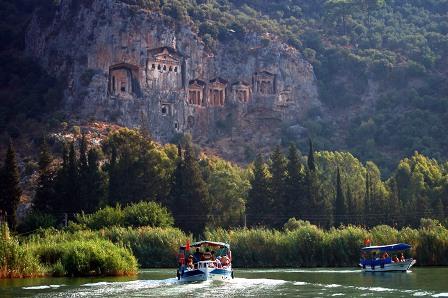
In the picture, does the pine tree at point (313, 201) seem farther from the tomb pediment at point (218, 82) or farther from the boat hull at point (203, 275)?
the tomb pediment at point (218, 82)

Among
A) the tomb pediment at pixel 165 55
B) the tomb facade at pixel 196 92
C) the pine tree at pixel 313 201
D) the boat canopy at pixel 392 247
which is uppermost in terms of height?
the tomb pediment at pixel 165 55

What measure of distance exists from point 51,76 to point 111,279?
83312 millimetres

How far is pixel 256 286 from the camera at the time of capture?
51.9 metres

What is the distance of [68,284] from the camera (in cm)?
5112

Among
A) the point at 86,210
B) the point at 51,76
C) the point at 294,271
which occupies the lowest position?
the point at 294,271

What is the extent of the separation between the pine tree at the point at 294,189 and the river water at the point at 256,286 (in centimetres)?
3016

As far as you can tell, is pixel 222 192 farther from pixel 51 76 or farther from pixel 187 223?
pixel 51 76

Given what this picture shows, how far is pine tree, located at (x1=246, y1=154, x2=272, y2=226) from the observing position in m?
92.2

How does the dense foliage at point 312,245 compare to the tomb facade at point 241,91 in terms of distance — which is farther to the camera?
the tomb facade at point 241,91

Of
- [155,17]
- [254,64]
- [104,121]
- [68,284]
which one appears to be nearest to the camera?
[68,284]

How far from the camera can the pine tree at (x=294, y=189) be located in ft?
302

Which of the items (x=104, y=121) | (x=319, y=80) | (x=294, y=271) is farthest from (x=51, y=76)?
(x=294, y=271)

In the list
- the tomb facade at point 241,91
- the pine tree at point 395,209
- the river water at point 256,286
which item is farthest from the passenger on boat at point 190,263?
the tomb facade at point 241,91

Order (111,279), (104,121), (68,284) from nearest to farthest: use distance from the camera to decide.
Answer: (68,284) → (111,279) → (104,121)
